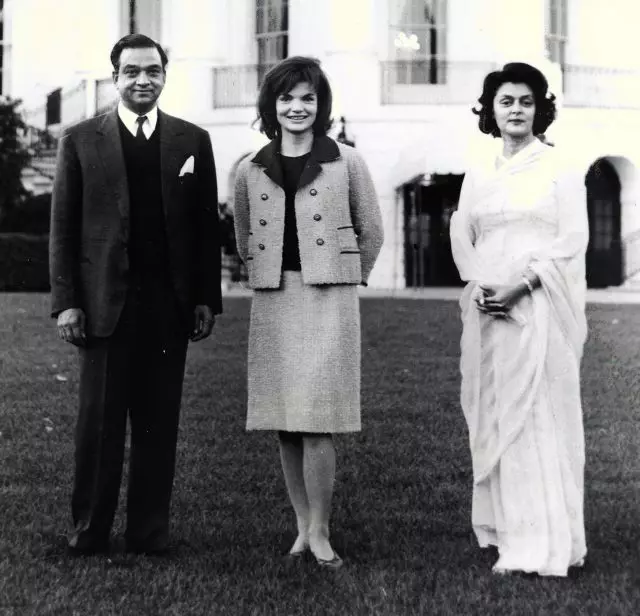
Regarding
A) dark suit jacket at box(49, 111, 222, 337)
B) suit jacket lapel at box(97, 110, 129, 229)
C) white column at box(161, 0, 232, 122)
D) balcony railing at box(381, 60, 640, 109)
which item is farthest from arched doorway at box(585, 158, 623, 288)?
suit jacket lapel at box(97, 110, 129, 229)

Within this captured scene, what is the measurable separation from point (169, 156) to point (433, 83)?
61.2 feet

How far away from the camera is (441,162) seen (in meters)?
21.5

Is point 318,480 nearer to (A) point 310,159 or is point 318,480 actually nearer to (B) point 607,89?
(A) point 310,159

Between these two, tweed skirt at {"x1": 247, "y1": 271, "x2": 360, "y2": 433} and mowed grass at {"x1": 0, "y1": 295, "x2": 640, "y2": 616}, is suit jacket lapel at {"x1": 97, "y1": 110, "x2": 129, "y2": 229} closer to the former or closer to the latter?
tweed skirt at {"x1": 247, "y1": 271, "x2": 360, "y2": 433}

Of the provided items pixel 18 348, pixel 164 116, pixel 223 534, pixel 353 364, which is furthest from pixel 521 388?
pixel 18 348

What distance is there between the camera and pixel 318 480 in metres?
4.59

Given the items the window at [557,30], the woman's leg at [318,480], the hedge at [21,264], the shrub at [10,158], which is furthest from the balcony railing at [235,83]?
the woman's leg at [318,480]

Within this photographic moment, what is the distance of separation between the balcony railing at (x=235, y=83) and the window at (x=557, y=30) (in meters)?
6.22

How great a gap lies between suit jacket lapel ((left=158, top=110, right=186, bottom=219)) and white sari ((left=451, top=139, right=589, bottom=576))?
4.28 ft

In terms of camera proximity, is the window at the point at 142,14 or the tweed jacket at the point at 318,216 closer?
the tweed jacket at the point at 318,216

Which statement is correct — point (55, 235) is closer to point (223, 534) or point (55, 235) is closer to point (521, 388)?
point (223, 534)

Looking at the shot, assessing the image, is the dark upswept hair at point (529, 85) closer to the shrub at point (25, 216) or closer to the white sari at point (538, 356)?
the white sari at point (538, 356)

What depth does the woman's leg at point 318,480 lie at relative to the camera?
15.1 feet

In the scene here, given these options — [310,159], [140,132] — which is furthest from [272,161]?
[140,132]
